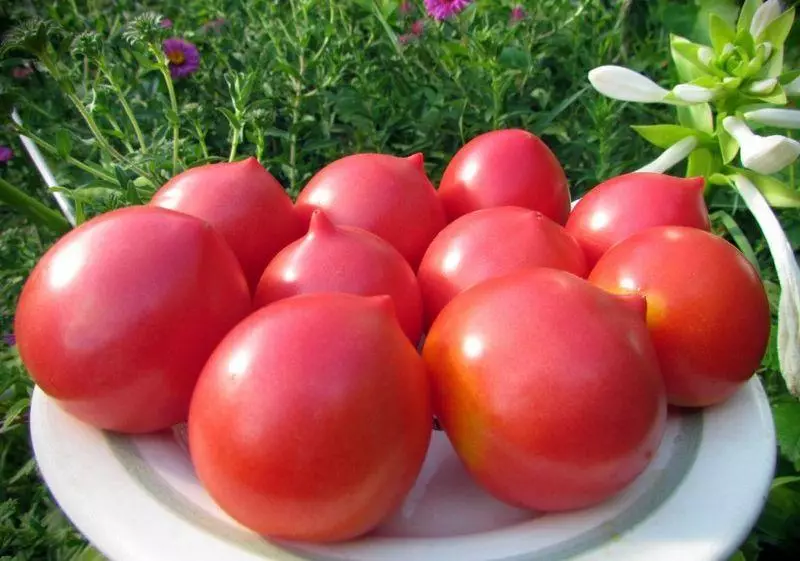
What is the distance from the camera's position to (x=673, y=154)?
954 millimetres

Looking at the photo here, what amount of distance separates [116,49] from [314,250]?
79 centimetres

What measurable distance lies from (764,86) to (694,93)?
70mm

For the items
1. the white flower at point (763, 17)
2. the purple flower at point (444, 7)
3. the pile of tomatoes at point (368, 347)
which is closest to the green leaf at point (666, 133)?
the white flower at point (763, 17)

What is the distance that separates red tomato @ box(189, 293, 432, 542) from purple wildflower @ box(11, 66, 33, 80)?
3.65ft

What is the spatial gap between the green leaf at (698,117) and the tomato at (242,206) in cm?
51

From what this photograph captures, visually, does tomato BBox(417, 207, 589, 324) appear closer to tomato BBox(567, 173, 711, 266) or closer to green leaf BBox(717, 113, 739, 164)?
tomato BBox(567, 173, 711, 266)

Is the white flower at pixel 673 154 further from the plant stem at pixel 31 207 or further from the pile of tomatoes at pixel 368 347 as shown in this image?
the plant stem at pixel 31 207

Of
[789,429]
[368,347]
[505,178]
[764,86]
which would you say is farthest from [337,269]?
[789,429]

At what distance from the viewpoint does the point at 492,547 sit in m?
0.53

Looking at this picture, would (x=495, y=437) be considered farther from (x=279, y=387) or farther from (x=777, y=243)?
(x=777, y=243)

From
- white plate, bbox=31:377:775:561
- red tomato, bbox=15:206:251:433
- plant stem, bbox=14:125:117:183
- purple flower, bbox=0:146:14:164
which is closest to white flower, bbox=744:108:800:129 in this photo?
white plate, bbox=31:377:775:561

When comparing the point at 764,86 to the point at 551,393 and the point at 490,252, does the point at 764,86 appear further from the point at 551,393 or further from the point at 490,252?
the point at 551,393

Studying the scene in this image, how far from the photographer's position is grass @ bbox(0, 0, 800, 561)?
101 cm

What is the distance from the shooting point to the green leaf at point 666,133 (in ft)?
3.15
